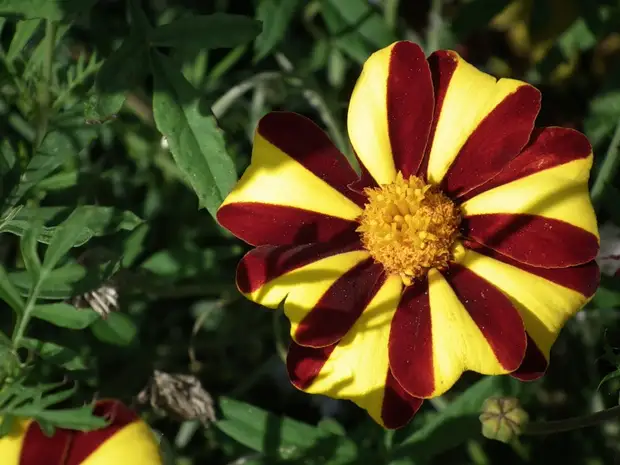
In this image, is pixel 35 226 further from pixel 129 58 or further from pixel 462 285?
pixel 462 285

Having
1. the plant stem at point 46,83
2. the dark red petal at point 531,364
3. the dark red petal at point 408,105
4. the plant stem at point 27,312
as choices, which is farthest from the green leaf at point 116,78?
the dark red petal at point 531,364

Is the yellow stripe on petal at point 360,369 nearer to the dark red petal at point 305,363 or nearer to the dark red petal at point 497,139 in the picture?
the dark red petal at point 305,363

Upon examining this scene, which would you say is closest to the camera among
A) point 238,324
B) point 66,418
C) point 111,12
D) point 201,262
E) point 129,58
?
point 66,418

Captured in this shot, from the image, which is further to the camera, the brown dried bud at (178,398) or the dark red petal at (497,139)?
the brown dried bud at (178,398)

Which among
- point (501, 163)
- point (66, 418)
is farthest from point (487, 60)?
point (66, 418)

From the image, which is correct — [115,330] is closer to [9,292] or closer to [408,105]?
[9,292]

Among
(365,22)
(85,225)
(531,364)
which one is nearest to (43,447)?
(85,225)

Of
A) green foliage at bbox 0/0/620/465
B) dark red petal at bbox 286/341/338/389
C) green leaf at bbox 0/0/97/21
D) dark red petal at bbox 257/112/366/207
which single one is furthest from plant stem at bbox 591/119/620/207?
green leaf at bbox 0/0/97/21
